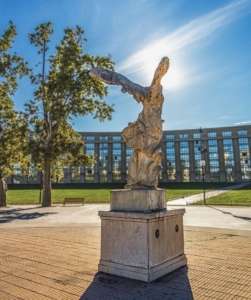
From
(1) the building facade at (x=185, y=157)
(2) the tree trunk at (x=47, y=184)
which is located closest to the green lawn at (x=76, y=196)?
(2) the tree trunk at (x=47, y=184)

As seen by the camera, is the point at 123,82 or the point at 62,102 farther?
the point at 62,102

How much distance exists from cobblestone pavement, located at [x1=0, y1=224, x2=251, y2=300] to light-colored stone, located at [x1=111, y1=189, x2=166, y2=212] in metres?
1.27

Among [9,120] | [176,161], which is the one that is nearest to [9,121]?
[9,120]

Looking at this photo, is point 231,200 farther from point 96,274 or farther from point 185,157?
point 185,157

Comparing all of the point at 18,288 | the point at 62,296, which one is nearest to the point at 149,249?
the point at 62,296

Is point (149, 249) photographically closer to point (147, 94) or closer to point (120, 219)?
point (120, 219)

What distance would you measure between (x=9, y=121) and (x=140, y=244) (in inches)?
869

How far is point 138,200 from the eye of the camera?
5578 millimetres

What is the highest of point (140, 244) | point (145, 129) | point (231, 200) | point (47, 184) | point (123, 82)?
point (123, 82)

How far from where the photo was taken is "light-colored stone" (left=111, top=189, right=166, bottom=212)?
552cm

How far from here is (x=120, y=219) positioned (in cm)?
561

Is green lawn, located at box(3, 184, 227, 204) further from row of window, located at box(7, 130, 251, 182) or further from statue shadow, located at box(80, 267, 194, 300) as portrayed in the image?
row of window, located at box(7, 130, 251, 182)

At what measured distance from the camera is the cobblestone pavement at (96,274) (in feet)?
15.3

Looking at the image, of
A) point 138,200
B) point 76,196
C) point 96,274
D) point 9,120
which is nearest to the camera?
point 138,200
